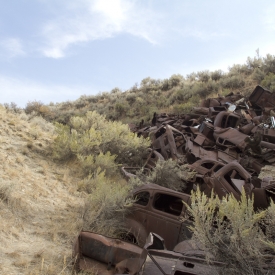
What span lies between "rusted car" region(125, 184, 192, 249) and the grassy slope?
4.29 ft

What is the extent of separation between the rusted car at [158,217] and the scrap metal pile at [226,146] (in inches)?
37.5

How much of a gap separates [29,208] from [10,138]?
16.1 ft

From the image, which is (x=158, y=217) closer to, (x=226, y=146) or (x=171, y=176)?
(x=171, y=176)

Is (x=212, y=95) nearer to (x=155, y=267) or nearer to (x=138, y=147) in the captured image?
(x=138, y=147)

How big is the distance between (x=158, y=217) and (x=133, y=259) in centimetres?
143

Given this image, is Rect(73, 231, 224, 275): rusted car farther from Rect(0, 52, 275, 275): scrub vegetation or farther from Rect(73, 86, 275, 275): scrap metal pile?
Rect(0, 52, 275, 275): scrub vegetation

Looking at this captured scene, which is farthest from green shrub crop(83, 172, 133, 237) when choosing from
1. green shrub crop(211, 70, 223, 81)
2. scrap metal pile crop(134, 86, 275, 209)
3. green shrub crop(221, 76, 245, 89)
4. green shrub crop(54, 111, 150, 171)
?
green shrub crop(211, 70, 223, 81)

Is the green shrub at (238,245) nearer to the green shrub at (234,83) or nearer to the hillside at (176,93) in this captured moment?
the hillside at (176,93)

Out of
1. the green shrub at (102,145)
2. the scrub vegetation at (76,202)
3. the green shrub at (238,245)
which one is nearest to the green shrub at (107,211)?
the scrub vegetation at (76,202)

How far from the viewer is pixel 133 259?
14.6 feet

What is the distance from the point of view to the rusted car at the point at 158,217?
558 centimetres

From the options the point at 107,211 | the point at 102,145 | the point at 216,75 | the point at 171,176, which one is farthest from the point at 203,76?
the point at 107,211

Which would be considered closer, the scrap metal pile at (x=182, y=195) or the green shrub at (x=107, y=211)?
the scrap metal pile at (x=182, y=195)

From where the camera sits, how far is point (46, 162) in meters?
10.7
